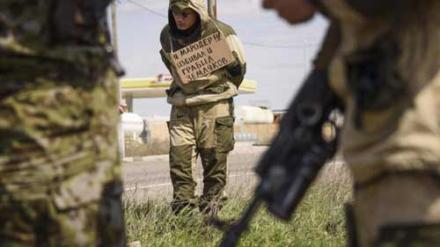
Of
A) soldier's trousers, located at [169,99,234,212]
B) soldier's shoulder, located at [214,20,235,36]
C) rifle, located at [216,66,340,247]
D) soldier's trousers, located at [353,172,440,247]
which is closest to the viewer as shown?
soldier's trousers, located at [353,172,440,247]

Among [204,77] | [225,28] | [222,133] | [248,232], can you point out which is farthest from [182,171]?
[248,232]

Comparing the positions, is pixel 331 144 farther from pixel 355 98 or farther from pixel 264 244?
pixel 264 244

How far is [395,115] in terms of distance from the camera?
269 centimetres

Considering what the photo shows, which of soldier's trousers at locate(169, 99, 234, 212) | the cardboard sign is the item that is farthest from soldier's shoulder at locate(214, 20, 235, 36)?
soldier's trousers at locate(169, 99, 234, 212)

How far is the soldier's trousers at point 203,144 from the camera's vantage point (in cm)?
812

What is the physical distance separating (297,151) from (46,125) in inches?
29.2

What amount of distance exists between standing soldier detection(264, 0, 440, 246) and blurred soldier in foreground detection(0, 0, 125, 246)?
2.62 feet

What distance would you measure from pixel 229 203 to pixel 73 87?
4.87 meters

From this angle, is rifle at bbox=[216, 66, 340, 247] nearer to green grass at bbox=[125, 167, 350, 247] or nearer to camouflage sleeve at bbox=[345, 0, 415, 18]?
camouflage sleeve at bbox=[345, 0, 415, 18]

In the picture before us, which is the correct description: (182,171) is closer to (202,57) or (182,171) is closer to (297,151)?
(202,57)

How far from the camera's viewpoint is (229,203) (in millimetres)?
7855

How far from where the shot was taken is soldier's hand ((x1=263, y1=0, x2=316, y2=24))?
2961 millimetres

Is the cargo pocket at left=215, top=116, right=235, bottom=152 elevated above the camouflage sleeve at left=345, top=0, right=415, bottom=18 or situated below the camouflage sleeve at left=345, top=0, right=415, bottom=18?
below

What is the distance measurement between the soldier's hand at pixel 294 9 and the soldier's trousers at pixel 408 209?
21.5 inches
